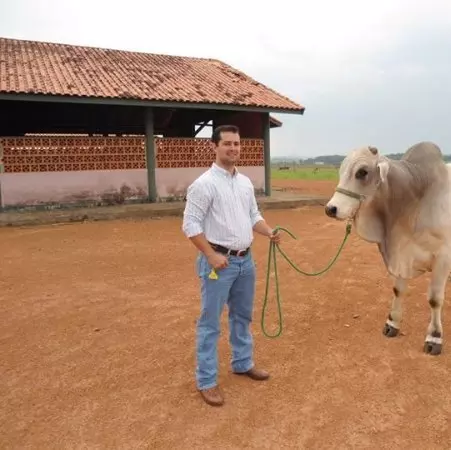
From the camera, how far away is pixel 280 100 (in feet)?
41.8

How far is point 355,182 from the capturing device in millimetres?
2889

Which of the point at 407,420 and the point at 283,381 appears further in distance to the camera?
the point at 283,381

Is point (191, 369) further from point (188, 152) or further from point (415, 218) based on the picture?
point (188, 152)

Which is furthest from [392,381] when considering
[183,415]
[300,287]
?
[300,287]

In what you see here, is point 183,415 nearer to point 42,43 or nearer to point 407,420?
point 407,420

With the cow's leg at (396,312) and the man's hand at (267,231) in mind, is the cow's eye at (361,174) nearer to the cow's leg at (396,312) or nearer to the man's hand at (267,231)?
the man's hand at (267,231)

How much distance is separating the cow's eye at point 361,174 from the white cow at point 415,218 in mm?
125

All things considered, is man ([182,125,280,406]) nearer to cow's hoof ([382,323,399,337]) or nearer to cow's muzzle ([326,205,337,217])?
cow's muzzle ([326,205,337,217])

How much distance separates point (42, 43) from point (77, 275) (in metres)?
10.6

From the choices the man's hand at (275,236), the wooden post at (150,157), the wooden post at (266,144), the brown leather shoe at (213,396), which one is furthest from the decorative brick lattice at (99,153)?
the brown leather shoe at (213,396)

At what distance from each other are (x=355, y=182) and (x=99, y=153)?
9093 millimetres

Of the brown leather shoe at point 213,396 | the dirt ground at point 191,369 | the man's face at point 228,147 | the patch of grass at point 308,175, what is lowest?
the patch of grass at point 308,175

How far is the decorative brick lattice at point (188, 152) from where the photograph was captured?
11570 mm

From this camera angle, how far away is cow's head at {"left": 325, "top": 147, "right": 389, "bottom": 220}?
9.34 ft
